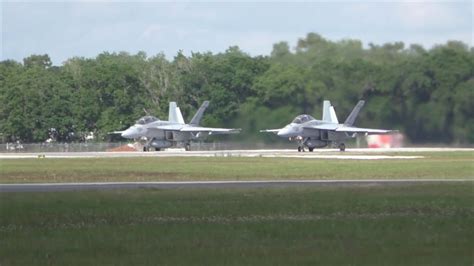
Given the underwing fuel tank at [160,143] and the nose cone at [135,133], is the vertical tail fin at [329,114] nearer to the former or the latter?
the nose cone at [135,133]

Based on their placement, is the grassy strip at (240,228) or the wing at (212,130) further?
the wing at (212,130)

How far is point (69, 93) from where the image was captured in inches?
4104

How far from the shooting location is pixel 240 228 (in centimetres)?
2061

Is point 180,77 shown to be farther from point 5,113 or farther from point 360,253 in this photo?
point 360,253

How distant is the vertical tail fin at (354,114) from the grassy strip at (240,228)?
39.9 m

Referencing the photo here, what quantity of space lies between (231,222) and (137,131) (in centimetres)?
7021

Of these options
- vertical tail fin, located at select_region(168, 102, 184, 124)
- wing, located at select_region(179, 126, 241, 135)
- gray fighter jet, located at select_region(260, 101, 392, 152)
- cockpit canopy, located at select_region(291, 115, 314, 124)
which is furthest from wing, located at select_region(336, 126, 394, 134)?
vertical tail fin, located at select_region(168, 102, 184, 124)

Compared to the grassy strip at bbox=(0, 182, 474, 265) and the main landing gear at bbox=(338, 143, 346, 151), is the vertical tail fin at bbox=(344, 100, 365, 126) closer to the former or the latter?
the main landing gear at bbox=(338, 143, 346, 151)

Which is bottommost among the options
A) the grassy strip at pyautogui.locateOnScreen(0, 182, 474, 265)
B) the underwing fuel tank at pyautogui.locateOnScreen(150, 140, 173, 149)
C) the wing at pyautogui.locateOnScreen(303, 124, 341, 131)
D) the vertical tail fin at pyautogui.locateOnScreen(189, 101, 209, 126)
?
the grassy strip at pyautogui.locateOnScreen(0, 182, 474, 265)

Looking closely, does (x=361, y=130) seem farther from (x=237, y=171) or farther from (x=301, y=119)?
(x=237, y=171)

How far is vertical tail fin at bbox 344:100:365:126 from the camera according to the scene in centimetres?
6993

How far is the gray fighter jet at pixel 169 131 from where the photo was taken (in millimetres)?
91688

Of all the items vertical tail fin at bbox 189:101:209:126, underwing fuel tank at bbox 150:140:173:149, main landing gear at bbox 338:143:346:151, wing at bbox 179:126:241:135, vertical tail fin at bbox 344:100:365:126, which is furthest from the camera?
underwing fuel tank at bbox 150:140:173:149

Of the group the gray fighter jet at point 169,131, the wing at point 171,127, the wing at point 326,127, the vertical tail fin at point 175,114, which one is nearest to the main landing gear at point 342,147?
the wing at point 326,127
